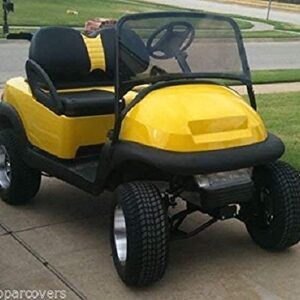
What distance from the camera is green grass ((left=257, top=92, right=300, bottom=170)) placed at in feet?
21.9

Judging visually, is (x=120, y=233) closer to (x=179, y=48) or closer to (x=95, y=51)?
(x=179, y=48)

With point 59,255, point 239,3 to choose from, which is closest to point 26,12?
point 239,3

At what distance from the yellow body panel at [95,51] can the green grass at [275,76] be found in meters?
6.35

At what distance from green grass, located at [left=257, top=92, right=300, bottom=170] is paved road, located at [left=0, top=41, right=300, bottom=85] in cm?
406

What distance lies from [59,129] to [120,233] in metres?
0.96

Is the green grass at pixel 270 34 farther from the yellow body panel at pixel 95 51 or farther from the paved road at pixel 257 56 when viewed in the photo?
the yellow body panel at pixel 95 51

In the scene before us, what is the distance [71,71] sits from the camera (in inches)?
204

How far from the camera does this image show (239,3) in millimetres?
34000

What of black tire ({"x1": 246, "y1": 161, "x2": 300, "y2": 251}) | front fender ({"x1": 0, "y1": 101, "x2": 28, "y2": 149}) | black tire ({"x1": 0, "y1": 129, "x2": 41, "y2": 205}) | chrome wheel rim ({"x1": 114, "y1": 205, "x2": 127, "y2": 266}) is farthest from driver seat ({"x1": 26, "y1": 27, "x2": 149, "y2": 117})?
black tire ({"x1": 246, "y1": 161, "x2": 300, "y2": 251})

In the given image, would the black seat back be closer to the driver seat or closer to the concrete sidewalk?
the driver seat

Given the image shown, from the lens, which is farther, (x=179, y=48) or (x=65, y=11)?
(x=65, y=11)

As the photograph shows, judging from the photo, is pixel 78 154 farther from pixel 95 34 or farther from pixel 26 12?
pixel 26 12

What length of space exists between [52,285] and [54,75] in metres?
1.90

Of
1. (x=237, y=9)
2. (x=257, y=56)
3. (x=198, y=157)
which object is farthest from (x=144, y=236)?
(x=237, y=9)
